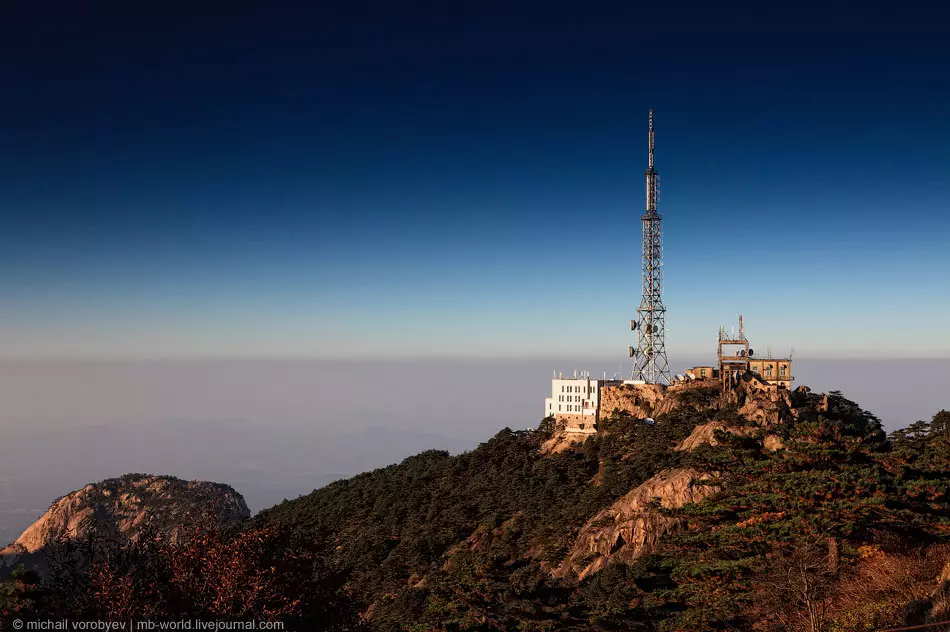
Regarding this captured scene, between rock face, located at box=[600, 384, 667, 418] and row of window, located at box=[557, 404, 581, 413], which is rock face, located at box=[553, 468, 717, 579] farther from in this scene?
row of window, located at box=[557, 404, 581, 413]

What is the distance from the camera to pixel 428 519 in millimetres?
68312

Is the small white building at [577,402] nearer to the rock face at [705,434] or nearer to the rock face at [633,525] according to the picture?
the rock face at [705,434]

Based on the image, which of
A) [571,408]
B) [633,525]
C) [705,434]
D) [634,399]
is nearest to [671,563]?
[633,525]

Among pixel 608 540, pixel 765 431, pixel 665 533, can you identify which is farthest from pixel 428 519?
pixel 765 431

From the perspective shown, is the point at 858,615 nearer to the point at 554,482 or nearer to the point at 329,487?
the point at 554,482

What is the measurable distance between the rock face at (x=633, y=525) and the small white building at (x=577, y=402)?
2630 centimetres

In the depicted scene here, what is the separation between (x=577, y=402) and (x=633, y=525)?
108ft

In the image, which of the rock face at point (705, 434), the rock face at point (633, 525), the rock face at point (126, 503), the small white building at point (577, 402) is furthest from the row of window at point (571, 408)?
the rock face at point (126, 503)

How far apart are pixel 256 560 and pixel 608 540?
107 ft

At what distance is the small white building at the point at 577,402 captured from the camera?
7375cm

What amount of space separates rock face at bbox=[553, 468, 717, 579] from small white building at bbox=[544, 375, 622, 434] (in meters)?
26.3

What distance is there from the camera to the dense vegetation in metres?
15.6

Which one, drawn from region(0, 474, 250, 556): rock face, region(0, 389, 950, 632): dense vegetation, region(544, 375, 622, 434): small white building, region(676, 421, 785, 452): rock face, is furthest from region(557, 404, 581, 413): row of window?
region(0, 474, 250, 556): rock face

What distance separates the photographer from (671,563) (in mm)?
33719
